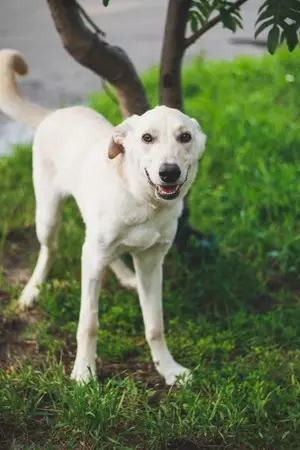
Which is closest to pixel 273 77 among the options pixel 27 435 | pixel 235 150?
pixel 235 150

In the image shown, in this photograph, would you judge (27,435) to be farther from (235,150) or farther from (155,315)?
(235,150)

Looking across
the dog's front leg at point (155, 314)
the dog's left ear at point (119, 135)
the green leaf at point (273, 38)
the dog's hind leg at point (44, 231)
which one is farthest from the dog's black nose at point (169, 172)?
the dog's hind leg at point (44, 231)

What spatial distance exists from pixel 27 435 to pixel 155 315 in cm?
80

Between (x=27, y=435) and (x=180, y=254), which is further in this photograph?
(x=180, y=254)

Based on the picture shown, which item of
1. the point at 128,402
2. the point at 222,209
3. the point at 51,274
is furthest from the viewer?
the point at 222,209

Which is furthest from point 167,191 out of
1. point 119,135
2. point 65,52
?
point 65,52

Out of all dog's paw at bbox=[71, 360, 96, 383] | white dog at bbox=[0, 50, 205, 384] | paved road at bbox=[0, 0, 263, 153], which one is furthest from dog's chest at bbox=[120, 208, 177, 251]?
paved road at bbox=[0, 0, 263, 153]

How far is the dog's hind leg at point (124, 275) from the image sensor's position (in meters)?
4.42

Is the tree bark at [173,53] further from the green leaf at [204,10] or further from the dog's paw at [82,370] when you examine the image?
the dog's paw at [82,370]

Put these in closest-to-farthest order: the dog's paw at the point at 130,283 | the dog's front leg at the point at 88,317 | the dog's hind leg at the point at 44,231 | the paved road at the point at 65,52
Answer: the dog's front leg at the point at 88,317 < the dog's hind leg at the point at 44,231 < the dog's paw at the point at 130,283 < the paved road at the point at 65,52

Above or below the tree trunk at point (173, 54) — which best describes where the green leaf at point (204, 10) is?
above

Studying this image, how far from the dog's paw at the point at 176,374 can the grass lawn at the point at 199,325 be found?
0.04 m

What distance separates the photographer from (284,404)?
3.41m

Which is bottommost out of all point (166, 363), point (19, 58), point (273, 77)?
point (273, 77)
